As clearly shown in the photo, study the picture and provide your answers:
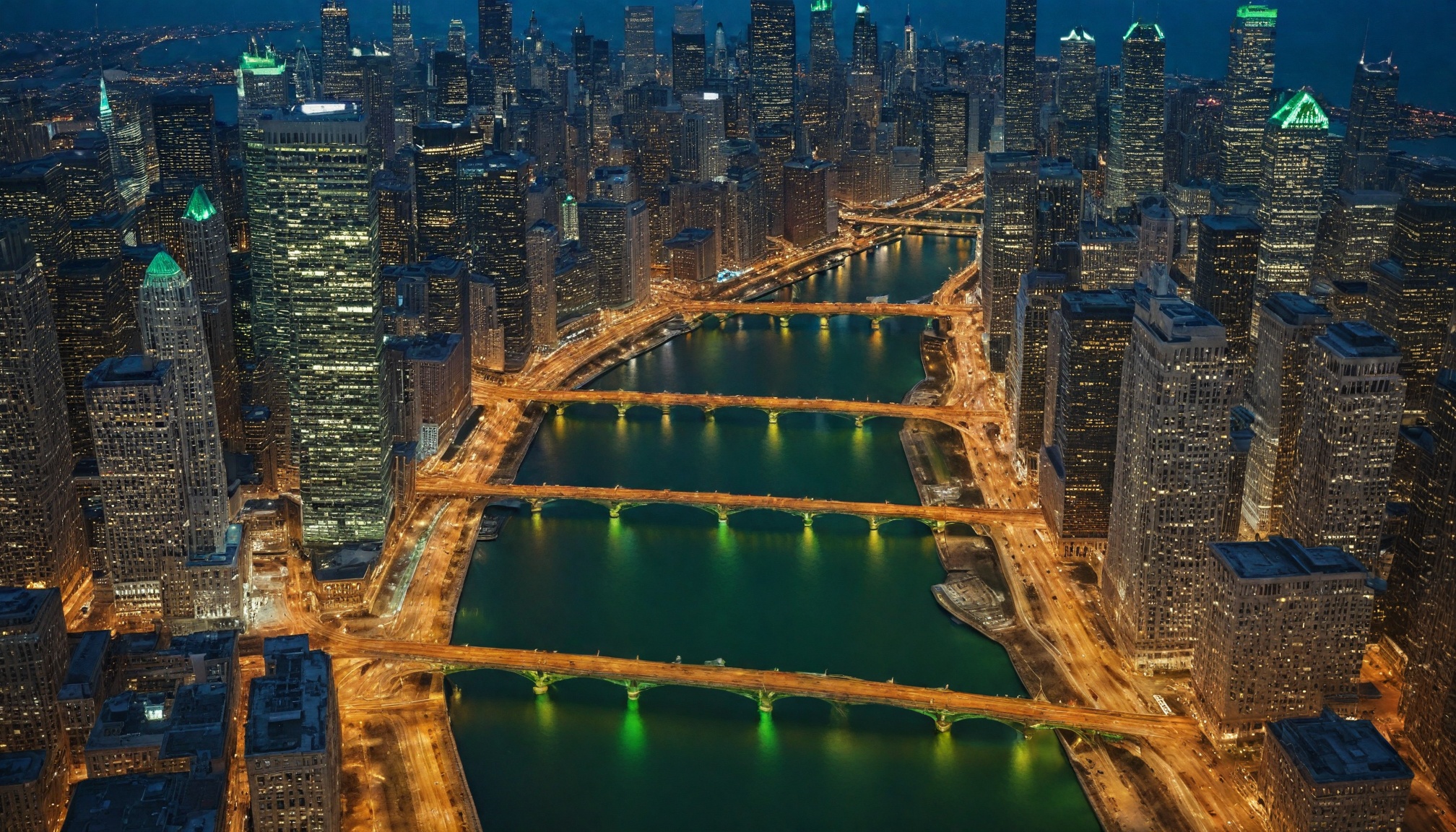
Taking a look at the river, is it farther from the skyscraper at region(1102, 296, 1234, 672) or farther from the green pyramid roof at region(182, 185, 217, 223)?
the green pyramid roof at region(182, 185, 217, 223)

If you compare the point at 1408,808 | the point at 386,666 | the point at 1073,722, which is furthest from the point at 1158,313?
the point at 386,666

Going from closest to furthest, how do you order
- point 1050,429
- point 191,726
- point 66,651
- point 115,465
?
1. point 191,726
2. point 66,651
3. point 115,465
4. point 1050,429

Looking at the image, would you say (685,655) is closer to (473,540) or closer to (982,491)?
(473,540)

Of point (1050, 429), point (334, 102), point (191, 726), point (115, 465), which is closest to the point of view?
point (191, 726)

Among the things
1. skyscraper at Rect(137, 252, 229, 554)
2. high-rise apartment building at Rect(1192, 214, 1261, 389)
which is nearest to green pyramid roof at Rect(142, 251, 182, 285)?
skyscraper at Rect(137, 252, 229, 554)

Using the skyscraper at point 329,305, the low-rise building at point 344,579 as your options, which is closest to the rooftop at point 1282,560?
the low-rise building at point 344,579

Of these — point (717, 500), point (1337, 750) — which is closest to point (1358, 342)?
point (1337, 750)

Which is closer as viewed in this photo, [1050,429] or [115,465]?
[115,465]

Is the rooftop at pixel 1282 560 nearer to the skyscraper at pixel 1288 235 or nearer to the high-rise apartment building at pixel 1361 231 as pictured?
the high-rise apartment building at pixel 1361 231
